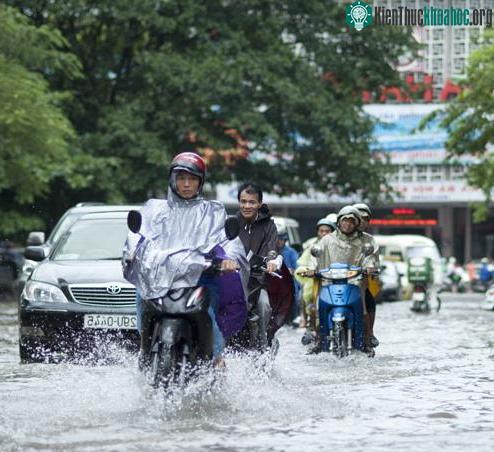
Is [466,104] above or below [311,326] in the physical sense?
above

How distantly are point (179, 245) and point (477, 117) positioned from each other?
29.3 metres

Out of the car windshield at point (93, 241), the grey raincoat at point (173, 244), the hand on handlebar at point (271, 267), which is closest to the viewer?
the grey raincoat at point (173, 244)

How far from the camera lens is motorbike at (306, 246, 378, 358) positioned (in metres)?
15.0

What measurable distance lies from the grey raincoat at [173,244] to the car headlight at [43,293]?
4164 millimetres

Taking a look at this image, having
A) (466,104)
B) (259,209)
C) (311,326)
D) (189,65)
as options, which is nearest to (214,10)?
(189,65)

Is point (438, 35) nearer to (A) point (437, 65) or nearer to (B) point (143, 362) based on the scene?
(A) point (437, 65)

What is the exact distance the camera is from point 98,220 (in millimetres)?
15211

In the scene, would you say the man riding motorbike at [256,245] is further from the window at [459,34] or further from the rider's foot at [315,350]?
the window at [459,34]

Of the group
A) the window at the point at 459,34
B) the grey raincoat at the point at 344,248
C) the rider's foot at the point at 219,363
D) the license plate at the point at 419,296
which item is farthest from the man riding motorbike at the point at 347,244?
the window at the point at 459,34

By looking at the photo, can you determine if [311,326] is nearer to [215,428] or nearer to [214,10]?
[215,428]

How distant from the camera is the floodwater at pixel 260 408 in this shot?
26.5 feet

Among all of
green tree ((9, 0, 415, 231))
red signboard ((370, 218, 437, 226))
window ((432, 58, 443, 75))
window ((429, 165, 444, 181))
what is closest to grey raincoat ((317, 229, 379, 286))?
green tree ((9, 0, 415, 231))

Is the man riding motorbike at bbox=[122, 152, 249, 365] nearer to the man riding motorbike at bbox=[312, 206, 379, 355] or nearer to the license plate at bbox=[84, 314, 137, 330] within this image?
the license plate at bbox=[84, 314, 137, 330]

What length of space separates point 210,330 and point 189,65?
27.1 meters
